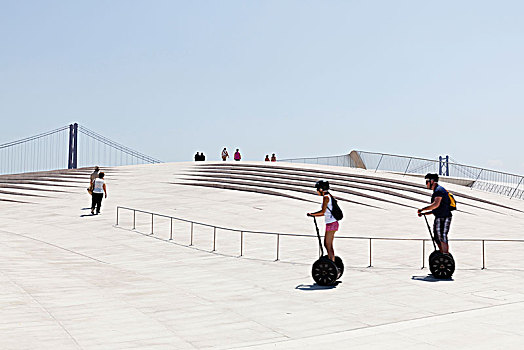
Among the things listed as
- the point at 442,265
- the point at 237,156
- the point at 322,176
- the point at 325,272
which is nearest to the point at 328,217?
the point at 325,272

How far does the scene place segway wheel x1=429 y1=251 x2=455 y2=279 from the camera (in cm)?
946

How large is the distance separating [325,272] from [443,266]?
209 centimetres

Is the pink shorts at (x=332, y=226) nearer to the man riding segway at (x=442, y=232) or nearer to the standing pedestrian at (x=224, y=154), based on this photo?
the man riding segway at (x=442, y=232)

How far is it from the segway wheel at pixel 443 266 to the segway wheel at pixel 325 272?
6.07ft

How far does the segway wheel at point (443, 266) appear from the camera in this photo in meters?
9.46

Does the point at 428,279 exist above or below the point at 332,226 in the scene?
below

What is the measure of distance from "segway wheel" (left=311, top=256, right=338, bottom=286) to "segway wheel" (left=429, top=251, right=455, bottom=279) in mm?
1850

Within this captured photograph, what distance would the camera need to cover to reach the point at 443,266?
9477 millimetres

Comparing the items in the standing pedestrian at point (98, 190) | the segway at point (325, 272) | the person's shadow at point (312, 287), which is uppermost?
the standing pedestrian at point (98, 190)

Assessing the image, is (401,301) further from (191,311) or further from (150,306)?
(150,306)

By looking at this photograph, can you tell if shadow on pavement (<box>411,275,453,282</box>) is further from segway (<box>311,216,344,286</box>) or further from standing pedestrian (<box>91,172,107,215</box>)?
standing pedestrian (<box>91,172,107,215</box>)

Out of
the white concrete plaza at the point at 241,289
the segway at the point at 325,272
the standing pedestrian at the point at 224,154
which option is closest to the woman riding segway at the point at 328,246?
the segway at the point at 325,272

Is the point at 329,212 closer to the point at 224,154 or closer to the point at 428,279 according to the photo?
the point at 428,279

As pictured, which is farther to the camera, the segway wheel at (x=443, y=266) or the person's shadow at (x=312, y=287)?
the segway wheel at (x=443, y=266)
